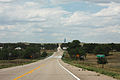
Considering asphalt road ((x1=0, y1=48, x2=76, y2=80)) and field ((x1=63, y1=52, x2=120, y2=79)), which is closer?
asphalt road ((x1=0, y1=48, x2=76, y2=80))

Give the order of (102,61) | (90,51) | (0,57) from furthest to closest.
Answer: (90,51), (0,57), (102,61)

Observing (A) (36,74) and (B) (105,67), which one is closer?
(A) (36,74)

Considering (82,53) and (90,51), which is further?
(90,51)

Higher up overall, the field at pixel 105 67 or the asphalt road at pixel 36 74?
the asphalt road at pixel 36 74

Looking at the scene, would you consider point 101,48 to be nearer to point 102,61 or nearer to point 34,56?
point 34,56

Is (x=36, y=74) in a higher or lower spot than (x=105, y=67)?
higher

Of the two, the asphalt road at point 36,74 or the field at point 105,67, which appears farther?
the field at point 105,67

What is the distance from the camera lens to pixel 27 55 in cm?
16075

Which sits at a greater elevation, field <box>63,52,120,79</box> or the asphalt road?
the asphalt road

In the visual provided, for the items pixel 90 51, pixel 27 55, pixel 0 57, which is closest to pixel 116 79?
pixel 0 57

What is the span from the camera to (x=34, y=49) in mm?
160750

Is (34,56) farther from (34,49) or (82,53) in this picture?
(82,53)

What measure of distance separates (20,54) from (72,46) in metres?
34.0

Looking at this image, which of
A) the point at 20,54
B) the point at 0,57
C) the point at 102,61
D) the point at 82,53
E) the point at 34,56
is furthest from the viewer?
the point at 34,56
